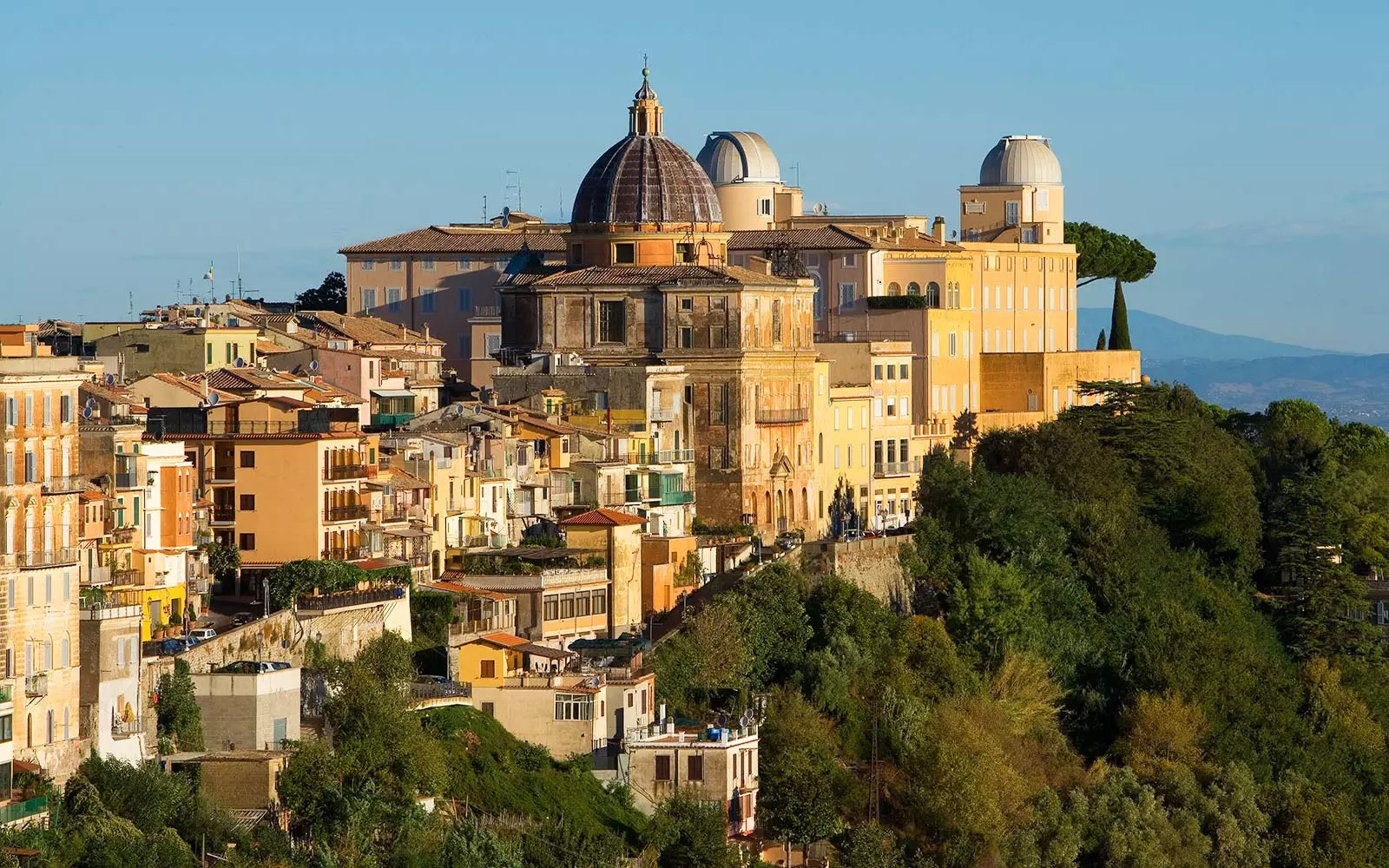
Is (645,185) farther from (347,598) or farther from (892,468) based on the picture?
(347,598)

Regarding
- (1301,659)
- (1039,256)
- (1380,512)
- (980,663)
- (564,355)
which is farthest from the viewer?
(1039,256)

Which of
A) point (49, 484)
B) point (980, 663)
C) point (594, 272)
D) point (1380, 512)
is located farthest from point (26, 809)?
point (1380, 512)

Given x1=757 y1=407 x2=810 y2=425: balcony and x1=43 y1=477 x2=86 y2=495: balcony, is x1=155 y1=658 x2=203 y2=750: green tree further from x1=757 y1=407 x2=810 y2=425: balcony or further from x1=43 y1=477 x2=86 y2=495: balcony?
x1=757 y1=407 x2=810 y2=425: balcony

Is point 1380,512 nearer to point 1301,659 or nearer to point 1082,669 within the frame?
point 1301,659

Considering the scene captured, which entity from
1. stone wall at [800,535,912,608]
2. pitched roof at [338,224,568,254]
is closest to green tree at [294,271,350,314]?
pitched roof at [338,224,568,254]

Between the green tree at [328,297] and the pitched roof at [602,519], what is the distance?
108ft

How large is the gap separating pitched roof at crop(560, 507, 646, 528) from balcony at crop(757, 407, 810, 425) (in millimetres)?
9929

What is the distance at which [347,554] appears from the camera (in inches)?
2416

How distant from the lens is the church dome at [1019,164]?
105m

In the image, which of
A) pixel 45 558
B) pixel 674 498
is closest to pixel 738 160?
pixel 674 498

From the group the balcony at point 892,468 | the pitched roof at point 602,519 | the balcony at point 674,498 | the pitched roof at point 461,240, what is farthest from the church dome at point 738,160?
the pitched roof at point 602,519

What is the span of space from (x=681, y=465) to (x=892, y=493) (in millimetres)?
11190

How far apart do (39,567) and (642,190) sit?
32457 millimetres

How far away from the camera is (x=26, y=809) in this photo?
47.6 m
